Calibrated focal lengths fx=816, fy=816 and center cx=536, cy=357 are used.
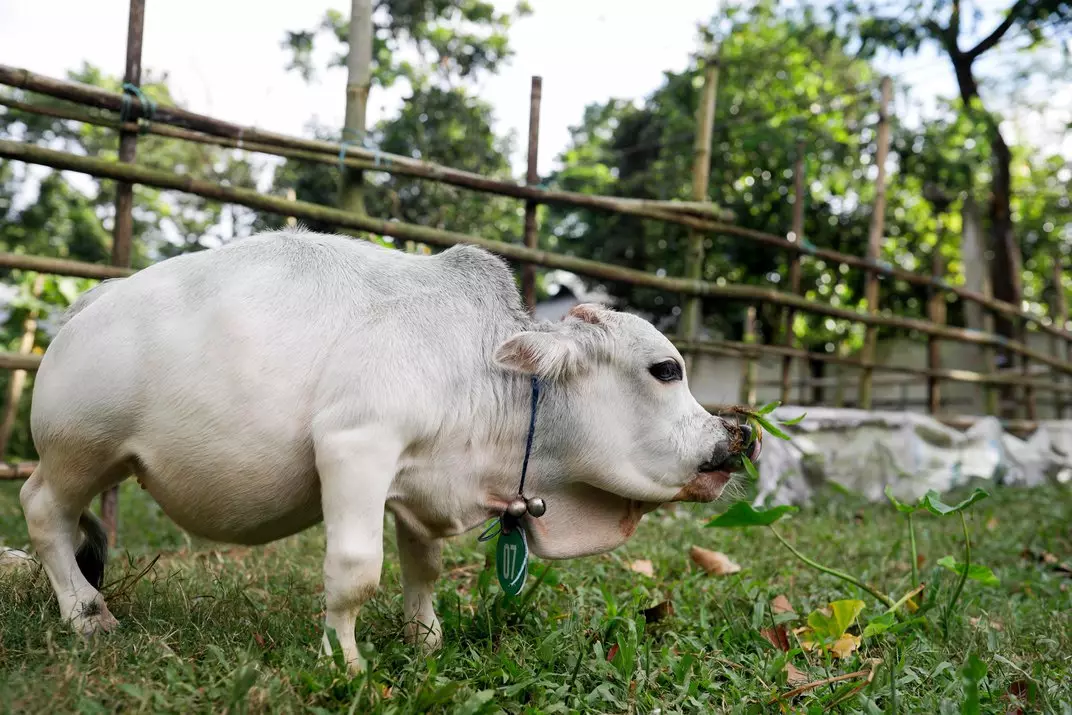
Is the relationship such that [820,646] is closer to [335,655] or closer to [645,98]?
[335,655]

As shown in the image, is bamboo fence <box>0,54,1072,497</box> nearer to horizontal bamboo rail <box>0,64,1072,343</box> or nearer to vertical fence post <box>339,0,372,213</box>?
horizontal bamboo rail <box>0,64,1072,343</box>

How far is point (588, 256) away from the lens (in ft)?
50.7

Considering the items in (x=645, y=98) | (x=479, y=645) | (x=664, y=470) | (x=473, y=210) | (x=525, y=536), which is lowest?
(x=479, y=645)

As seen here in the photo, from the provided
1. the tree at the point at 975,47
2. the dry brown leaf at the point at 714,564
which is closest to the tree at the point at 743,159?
the tree at the point at 975,47

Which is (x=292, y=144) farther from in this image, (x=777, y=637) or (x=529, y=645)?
(x=777, y=637)

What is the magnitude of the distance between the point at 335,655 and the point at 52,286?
821cm

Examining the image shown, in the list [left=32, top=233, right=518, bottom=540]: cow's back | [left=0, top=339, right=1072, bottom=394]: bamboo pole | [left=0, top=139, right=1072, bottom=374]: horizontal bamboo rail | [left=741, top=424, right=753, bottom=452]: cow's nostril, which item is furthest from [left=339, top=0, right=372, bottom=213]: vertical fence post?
[left=741, top=424, right=753, bottom=452]: cow's nostril

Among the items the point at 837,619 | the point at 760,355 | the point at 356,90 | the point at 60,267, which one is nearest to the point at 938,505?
the point at 837,619

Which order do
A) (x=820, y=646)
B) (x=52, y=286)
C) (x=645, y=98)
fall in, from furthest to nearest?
1. (x=645, y=98)
2. (x=52, y=286)
3. (x=820, y=646)

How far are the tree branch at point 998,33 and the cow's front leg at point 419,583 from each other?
10047 mm

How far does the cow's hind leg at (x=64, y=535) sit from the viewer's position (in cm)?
212

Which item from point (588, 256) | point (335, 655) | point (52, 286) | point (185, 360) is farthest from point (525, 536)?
point (588, 256)

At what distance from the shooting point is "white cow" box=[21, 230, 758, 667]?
6.40 feet

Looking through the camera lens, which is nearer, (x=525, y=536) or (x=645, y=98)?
(x=525, y=536)
